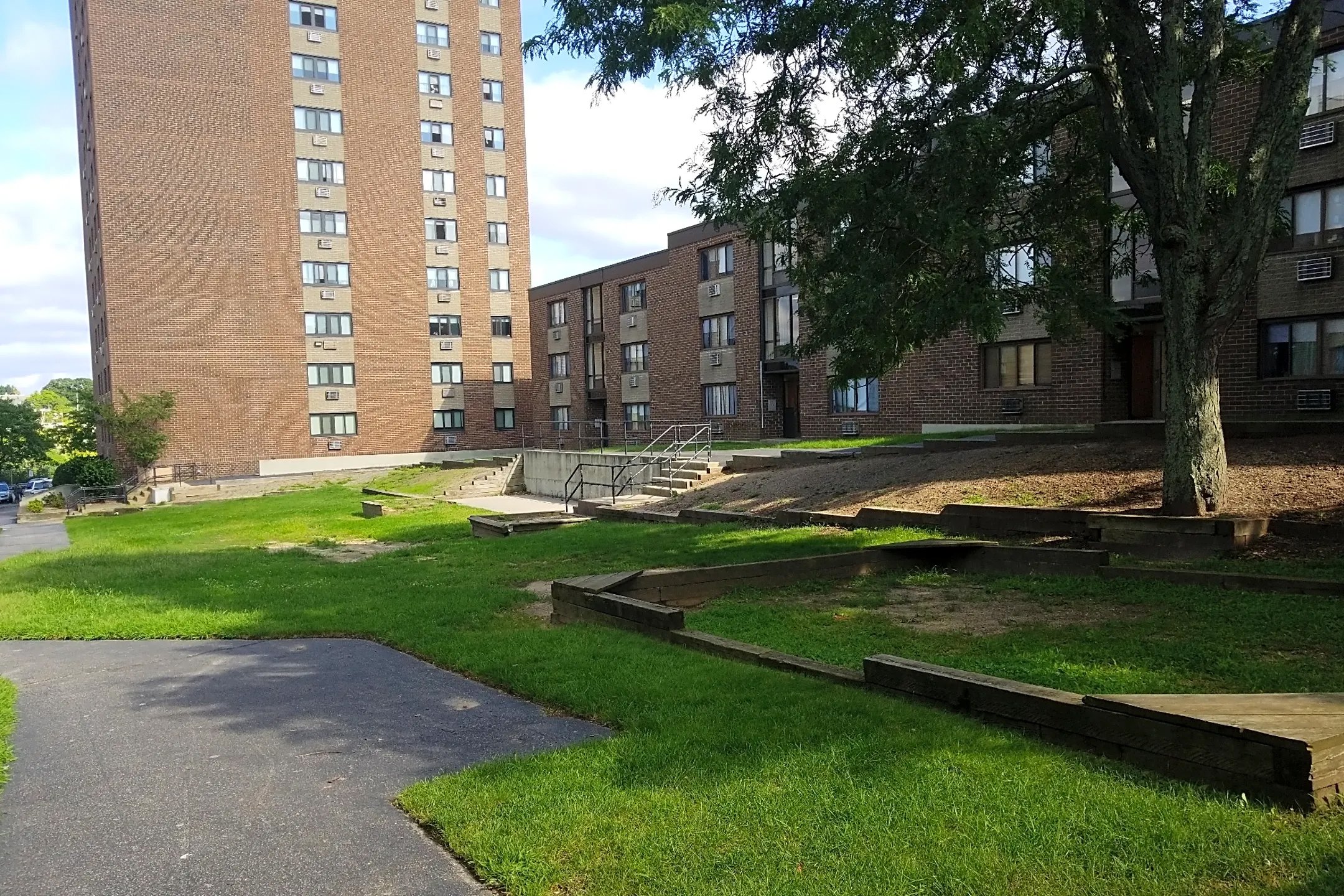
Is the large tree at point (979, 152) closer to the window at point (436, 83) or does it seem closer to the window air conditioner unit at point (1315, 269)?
the window air conditioner unit at point (1315, 269)

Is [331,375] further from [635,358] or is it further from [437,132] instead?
[635,358]

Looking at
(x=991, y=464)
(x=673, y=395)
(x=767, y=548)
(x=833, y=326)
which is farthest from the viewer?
(x=673, y=395)

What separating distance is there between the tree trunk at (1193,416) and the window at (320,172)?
4803 centimetres

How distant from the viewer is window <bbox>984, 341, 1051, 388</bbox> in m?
26.0

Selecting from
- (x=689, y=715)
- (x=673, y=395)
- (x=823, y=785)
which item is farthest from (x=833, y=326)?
(x=673, y=395)

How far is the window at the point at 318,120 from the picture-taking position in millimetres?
49844

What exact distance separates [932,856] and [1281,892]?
118 cm

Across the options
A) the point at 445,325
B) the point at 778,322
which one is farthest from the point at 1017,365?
the point at 445,325

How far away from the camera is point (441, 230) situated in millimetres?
54156

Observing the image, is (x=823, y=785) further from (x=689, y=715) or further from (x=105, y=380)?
(x=105, y=380)

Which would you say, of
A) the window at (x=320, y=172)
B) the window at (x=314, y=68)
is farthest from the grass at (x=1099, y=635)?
the window at (x=314, y=68)

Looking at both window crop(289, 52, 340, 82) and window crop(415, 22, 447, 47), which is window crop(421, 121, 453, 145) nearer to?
window crop(415, 22, 447, 47)

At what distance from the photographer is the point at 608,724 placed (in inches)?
226

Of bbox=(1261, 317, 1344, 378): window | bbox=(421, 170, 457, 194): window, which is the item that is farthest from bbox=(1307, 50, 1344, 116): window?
bbox=(421, 170, 457, 194): window
